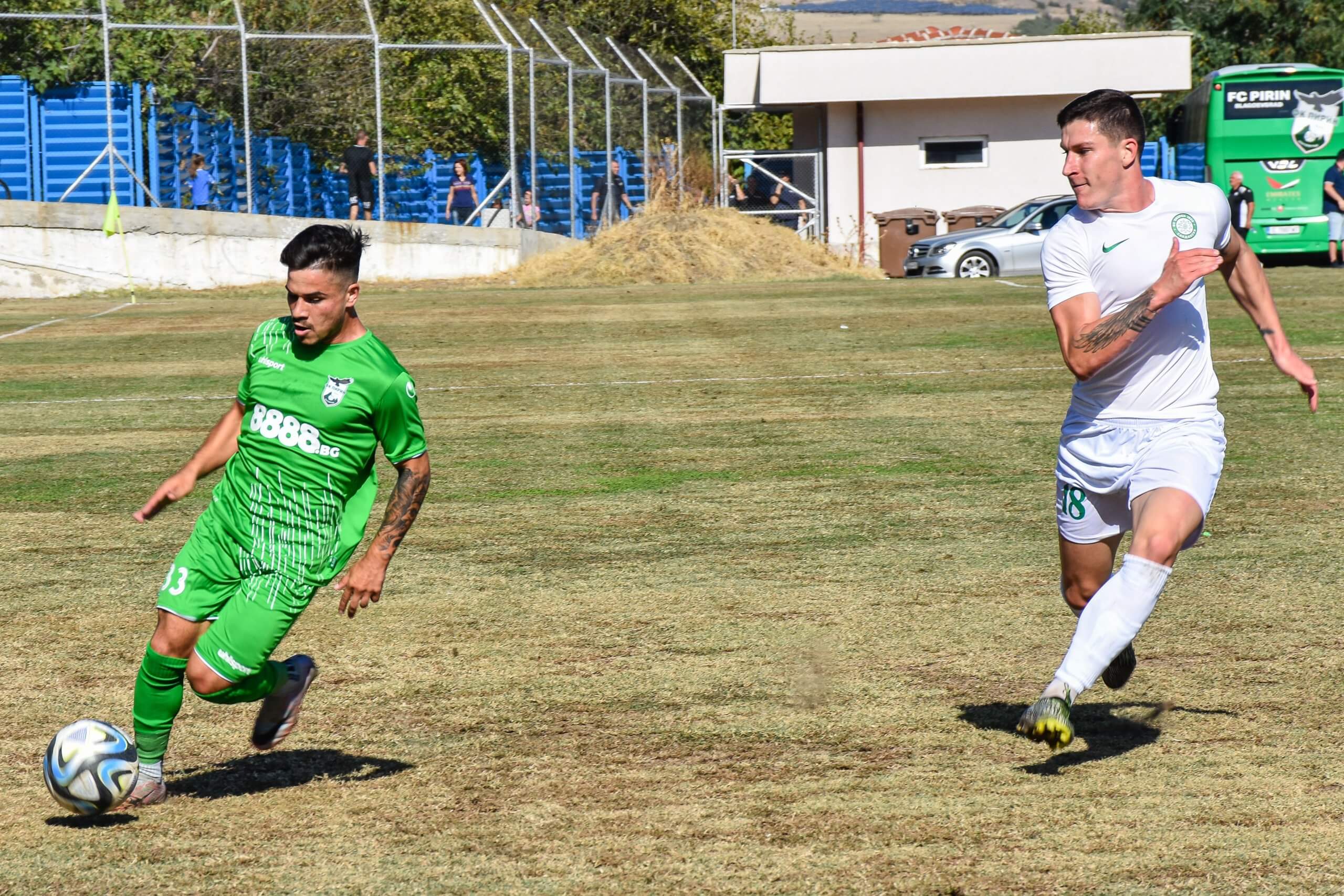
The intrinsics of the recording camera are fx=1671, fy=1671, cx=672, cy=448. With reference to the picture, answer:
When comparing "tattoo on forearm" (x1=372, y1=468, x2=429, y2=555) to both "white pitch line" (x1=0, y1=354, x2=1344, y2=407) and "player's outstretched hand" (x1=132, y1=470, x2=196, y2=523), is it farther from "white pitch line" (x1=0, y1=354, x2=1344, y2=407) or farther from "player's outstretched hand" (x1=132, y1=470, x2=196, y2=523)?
"white pitch line" (x1=0, y1=354, x2=1344, y2=407)

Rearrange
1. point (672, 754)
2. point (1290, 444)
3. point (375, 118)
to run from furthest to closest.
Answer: point (375, 118)
point (1290, 444)
point (672, 754)

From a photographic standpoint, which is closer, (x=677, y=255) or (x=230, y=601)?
(x=230, y=601)

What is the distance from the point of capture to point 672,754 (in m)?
5.57

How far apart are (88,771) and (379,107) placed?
25.5 m

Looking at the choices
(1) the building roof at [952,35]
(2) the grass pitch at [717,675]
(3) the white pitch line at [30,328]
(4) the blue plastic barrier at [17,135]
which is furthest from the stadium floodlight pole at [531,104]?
(2) the grass pitch at [717,675]

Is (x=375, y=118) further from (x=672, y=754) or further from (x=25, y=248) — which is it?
(x=672, y=754)

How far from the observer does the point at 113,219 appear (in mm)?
26703

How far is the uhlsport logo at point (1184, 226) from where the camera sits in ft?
17.1

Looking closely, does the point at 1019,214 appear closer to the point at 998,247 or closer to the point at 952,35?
the point at 998,247

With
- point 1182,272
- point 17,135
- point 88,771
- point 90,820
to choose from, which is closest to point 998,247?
point 17,135

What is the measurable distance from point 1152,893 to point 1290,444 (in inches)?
336

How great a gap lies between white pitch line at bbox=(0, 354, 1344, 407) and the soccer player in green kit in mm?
11000

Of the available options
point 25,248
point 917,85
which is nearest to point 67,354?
point 25,248

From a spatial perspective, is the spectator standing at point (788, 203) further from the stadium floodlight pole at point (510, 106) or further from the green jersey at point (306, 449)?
the green jersey at point (306, 449)
